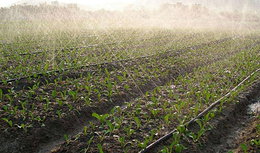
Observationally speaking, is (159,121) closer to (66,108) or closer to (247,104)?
(66,108)

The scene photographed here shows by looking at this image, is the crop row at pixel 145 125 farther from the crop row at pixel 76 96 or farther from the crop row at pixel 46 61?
the crop row at pixel 46 61

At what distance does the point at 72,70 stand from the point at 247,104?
206 inches

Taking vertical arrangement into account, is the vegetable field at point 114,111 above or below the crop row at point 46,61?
below

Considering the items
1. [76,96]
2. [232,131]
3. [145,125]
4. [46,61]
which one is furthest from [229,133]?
[46,61]

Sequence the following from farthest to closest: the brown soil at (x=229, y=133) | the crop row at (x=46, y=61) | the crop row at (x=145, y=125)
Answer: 1. the crop row at (x=46, y=61)
2. the brown soil at (x=229, y=133)
3. the crop row at (x=145, y=125)

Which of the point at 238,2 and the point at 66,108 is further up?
the point at 238,2

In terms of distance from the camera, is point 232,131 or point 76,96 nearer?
point 232,131

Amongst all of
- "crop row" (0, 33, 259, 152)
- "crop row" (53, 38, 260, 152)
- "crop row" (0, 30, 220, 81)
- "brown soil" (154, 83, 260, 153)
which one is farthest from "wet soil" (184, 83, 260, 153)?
"crop row" (0, 30, 220, 81)

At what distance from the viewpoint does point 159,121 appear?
14.1 feet

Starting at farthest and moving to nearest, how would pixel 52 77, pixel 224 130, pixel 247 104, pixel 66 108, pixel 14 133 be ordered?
1. pixel 52 77
2. pixel 247 104
3. pixel 66 108
4. pixel 224 130
5. pixel 14 133

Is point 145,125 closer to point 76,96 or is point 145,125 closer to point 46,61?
point 76,96

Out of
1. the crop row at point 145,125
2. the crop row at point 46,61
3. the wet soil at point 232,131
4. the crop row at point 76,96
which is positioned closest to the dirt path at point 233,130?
the wet soil at point 232,131

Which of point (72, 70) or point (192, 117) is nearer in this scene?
point (192, 117)

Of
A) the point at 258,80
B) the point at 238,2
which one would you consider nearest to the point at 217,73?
the point at 258,80
